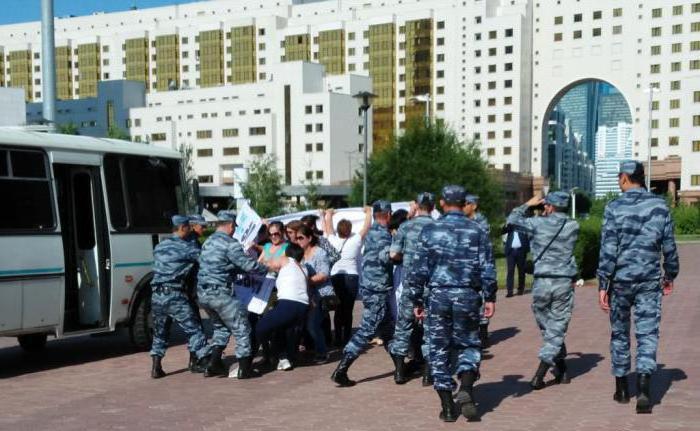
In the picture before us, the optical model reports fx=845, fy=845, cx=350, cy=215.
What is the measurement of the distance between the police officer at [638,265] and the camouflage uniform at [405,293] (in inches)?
75.6

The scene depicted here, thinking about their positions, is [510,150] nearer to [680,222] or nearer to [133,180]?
[680,222]

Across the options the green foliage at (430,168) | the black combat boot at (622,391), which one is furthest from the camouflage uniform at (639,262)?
the green foliage at (430,168)

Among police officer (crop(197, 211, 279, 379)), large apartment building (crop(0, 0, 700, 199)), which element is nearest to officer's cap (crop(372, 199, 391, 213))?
police officer (crop(197, 211, 279, 379))

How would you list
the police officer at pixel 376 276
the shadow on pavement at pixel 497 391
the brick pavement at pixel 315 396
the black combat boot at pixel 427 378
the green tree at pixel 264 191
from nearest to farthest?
the brick pavement at pixel 315 396, the shadow on pavement at pixel 497 391, the black combat boot at pixel 427 378, the police officer at pixel 376 276, the green tree at pixel 264 191

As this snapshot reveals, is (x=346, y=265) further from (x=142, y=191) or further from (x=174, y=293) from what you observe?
(x=142, y=191)

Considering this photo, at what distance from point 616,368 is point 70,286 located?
6.64m

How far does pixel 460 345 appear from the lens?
724 cm

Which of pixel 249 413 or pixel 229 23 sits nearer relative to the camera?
pixel 249 413

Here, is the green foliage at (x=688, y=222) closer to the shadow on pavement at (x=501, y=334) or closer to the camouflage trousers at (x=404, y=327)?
the shadow on pavement at (x=501, y=334)

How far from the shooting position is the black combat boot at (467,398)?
7.24 meters

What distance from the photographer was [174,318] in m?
9.62

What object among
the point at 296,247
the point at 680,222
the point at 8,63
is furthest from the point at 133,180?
the point at 8,63

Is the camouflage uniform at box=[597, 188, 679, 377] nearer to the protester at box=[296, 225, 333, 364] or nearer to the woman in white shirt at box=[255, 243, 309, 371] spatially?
the woman in white shirt at box=[255, 243, 309, 371]

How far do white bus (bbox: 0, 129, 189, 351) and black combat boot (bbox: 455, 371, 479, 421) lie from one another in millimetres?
5363
